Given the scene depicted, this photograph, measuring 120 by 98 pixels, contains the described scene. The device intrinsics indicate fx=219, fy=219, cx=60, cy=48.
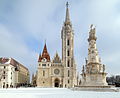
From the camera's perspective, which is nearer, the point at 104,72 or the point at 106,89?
the point at 106,89

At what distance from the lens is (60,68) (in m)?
95.6

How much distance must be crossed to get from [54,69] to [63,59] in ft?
19.4

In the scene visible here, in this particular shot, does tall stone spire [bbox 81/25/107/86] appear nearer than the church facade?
Yes

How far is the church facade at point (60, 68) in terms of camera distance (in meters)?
93.7

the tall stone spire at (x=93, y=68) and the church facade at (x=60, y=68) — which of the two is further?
the church facade at (x=60, y=68)

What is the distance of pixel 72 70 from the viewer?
310 feet

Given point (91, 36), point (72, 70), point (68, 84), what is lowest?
point (68, 84)

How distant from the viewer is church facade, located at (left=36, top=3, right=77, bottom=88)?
93.7 meters

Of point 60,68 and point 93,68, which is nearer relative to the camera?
point 93,68

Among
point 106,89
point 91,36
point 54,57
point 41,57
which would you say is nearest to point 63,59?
point 54,57

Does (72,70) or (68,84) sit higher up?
(72,70)

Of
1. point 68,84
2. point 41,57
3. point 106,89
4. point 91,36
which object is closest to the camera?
point 106,89

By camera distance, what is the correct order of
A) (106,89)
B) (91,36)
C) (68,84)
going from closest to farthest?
(106,89), (91,36), (68,84)

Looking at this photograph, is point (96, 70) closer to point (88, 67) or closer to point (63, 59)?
point (88, 67)
